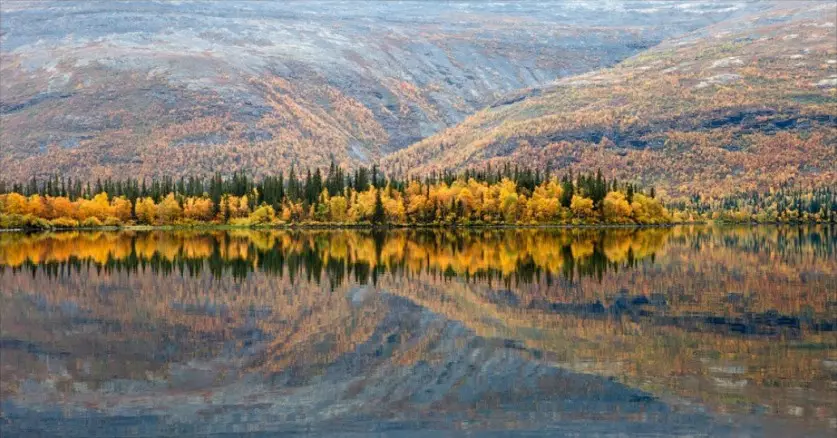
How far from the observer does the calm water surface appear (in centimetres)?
2852

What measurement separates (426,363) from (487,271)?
3699 centimetres

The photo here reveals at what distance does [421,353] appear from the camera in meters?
37.6

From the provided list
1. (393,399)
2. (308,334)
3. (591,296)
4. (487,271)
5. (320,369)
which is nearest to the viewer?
(393,399)

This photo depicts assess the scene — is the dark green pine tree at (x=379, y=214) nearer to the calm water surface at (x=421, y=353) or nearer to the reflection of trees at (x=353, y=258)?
the reflection of trees at (x=353, y=258)

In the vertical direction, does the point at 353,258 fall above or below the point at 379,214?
above

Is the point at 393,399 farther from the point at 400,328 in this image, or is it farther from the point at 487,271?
the point at 487,271

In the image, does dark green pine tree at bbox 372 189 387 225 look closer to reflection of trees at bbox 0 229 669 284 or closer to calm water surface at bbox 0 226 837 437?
reflection of trees at bbox 0 229 669 284

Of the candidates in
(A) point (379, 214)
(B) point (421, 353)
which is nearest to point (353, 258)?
(B) point (421, 353)

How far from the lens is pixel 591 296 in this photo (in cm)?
5484

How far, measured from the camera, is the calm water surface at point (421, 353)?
28.5m

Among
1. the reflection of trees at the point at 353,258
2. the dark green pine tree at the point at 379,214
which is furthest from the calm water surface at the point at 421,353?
the dark green pine tree at the point at 379,214

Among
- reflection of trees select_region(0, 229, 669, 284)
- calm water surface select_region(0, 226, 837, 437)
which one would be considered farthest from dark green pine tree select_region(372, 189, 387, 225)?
calm water surface select_region(0, 226, 837, 437)

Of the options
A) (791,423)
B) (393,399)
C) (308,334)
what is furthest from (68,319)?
Result: (791,423)

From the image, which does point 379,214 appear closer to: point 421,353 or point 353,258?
point 353,258
